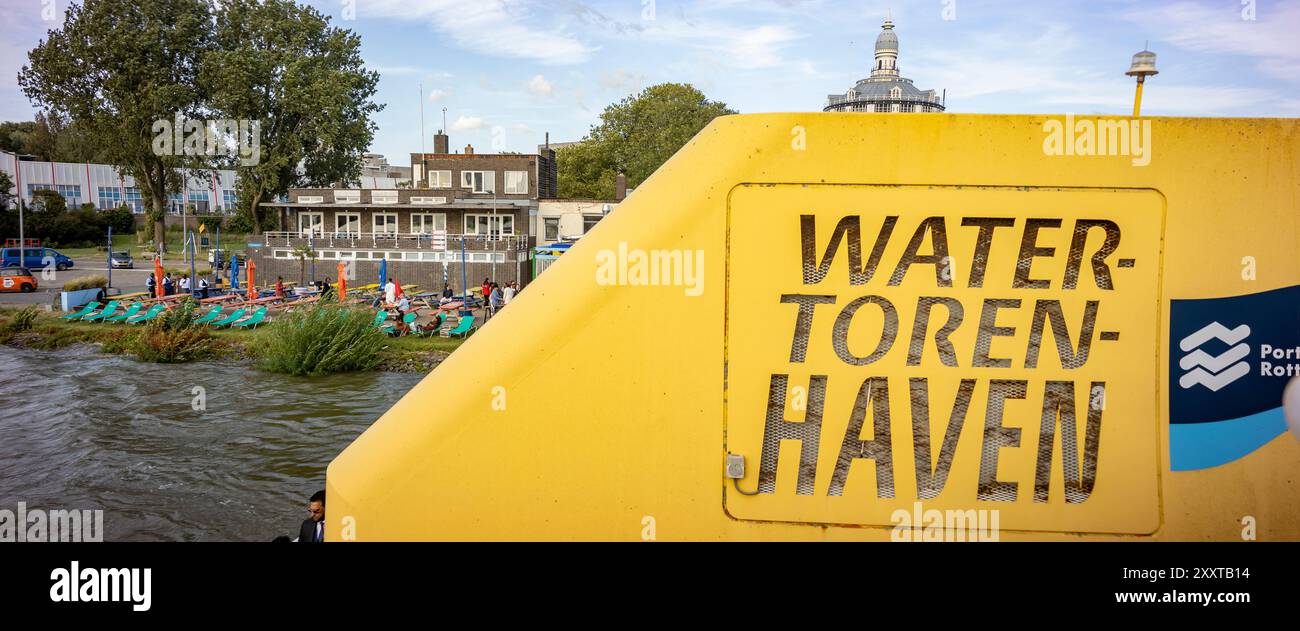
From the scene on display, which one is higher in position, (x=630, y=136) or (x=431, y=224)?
(x=630, y=136)

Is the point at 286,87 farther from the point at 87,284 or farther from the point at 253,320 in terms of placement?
the point at 253,320

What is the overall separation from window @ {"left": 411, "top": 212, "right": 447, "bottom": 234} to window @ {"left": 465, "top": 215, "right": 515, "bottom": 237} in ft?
5.03

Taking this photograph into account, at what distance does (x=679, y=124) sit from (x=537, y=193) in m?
17.9

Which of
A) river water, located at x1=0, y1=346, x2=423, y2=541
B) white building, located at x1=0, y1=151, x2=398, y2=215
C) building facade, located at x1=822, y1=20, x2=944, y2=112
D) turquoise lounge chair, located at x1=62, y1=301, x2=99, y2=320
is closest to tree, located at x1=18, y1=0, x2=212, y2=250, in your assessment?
white building, located at x1=0, y1=151, x2=398, y2=215

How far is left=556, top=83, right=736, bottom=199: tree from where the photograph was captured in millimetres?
68625

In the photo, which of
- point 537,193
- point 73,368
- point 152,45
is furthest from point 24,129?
point 73,368

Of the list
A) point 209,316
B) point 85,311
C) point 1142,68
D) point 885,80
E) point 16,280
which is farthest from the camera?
point 885,80

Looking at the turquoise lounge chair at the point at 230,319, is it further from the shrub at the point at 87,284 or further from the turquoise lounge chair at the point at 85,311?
the shrub at the point at 87,284

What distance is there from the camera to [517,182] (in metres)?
57.5

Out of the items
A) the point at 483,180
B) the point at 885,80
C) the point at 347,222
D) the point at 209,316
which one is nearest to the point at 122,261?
the point at 347,222

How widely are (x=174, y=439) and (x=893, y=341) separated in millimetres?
19179

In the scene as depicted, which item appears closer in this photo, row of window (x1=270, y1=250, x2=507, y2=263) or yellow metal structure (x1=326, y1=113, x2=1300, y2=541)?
yellow metal structure (x1=326, y1=113, x2=1300, y2=541)

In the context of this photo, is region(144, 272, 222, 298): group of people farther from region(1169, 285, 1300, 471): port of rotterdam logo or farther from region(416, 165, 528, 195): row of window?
region(1169, 285, 1300, 471): port of rotterdam logo
